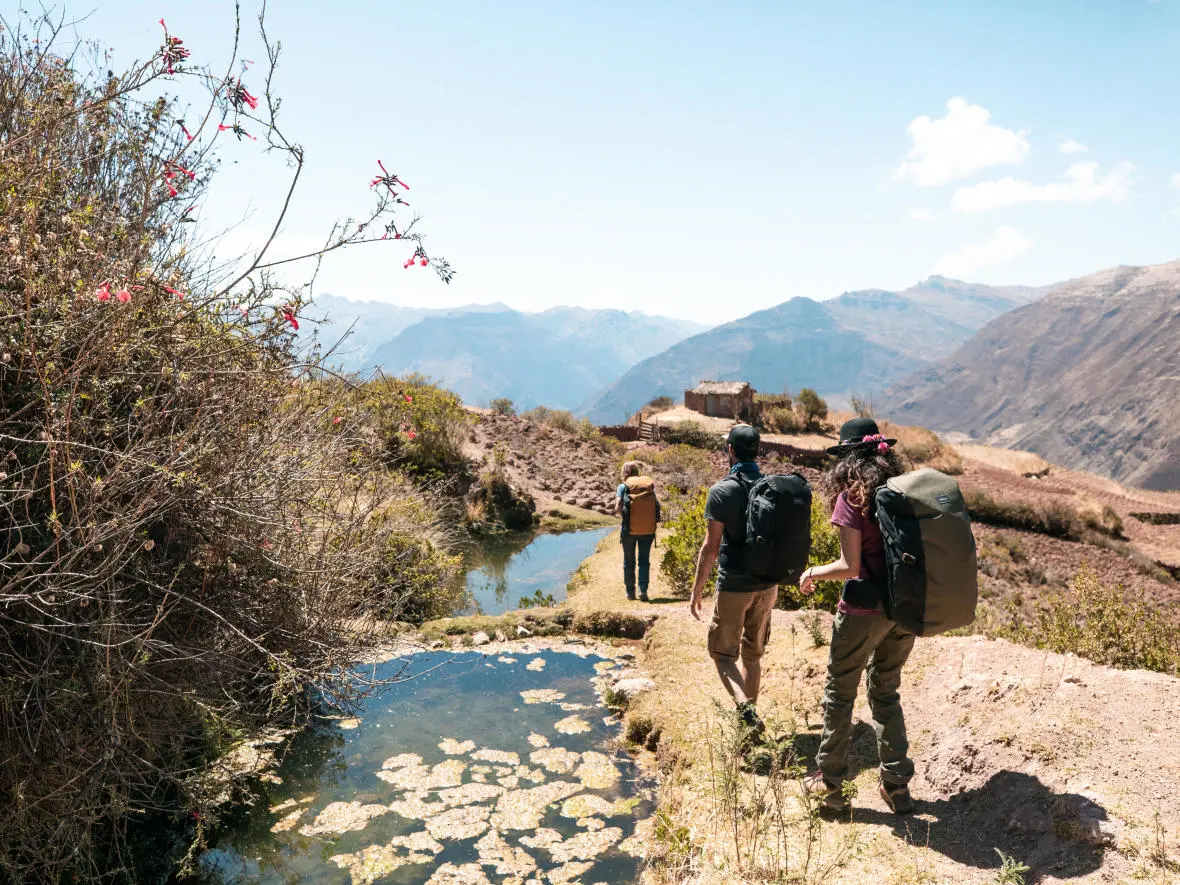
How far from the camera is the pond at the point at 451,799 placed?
4.33m

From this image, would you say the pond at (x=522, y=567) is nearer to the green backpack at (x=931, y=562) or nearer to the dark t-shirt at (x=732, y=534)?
the dark t-shirt at (x=732, y=534)

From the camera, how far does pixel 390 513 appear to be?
9.84m

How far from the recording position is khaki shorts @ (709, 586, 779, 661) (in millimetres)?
4773

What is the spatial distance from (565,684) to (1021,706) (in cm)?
414

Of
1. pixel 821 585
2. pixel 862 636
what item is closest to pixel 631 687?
pixel 821 585

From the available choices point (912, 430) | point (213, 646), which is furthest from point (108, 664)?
point (912, 430)

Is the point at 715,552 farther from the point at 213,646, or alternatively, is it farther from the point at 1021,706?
the point at 213,646

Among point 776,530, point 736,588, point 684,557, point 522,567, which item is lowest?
point 522,567

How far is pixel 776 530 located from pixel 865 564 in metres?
0.80

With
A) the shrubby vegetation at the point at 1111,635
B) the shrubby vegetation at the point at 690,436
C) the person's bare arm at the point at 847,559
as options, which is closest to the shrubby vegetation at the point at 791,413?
the shrubby vegetation at the point at 690,436

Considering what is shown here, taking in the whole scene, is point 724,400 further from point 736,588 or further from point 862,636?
point 862,636

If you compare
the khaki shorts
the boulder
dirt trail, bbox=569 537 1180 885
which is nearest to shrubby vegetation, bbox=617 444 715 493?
the boulder

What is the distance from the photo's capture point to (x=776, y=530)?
181 inches

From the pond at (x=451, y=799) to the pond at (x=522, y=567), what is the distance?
13.5ft
